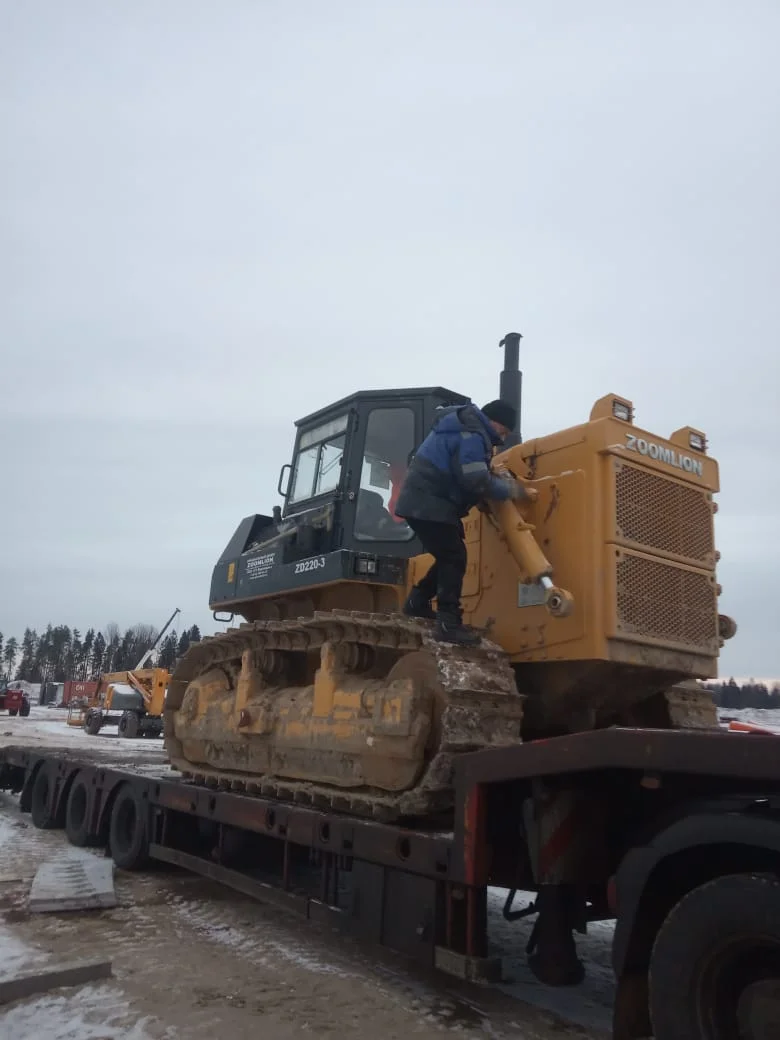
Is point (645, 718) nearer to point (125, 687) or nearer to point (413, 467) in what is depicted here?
point (413, 467)

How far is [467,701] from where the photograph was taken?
16.0 ft

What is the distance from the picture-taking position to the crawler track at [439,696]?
15.8 ft

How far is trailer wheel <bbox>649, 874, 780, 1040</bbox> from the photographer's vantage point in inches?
113

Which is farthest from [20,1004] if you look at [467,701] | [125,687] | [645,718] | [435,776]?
[125,687]

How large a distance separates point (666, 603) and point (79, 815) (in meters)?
7.15

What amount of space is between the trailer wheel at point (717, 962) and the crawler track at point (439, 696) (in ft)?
5.83

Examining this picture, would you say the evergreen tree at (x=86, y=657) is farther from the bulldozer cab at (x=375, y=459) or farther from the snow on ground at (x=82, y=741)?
the bulldozer cab at (x=375, y=459)

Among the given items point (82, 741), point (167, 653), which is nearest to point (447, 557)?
point (82, 741)

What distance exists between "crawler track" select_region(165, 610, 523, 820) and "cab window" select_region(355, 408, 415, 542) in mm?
1113

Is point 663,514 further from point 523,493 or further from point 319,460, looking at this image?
point 319,460

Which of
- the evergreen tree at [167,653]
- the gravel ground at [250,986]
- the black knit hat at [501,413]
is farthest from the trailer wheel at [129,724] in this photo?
the evergreen tree at [167,653]

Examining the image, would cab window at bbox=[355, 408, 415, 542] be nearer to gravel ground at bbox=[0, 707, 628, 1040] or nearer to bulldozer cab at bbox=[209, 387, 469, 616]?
bulldozer cab at bbox=[209, 387, 469, 616]

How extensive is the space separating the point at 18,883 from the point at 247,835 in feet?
6.77

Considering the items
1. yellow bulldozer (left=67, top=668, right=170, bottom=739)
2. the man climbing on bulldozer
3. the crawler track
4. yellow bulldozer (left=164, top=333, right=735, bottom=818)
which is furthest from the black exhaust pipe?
yellow bulldozer (left=67, top=668, right=170, bottom=739)
